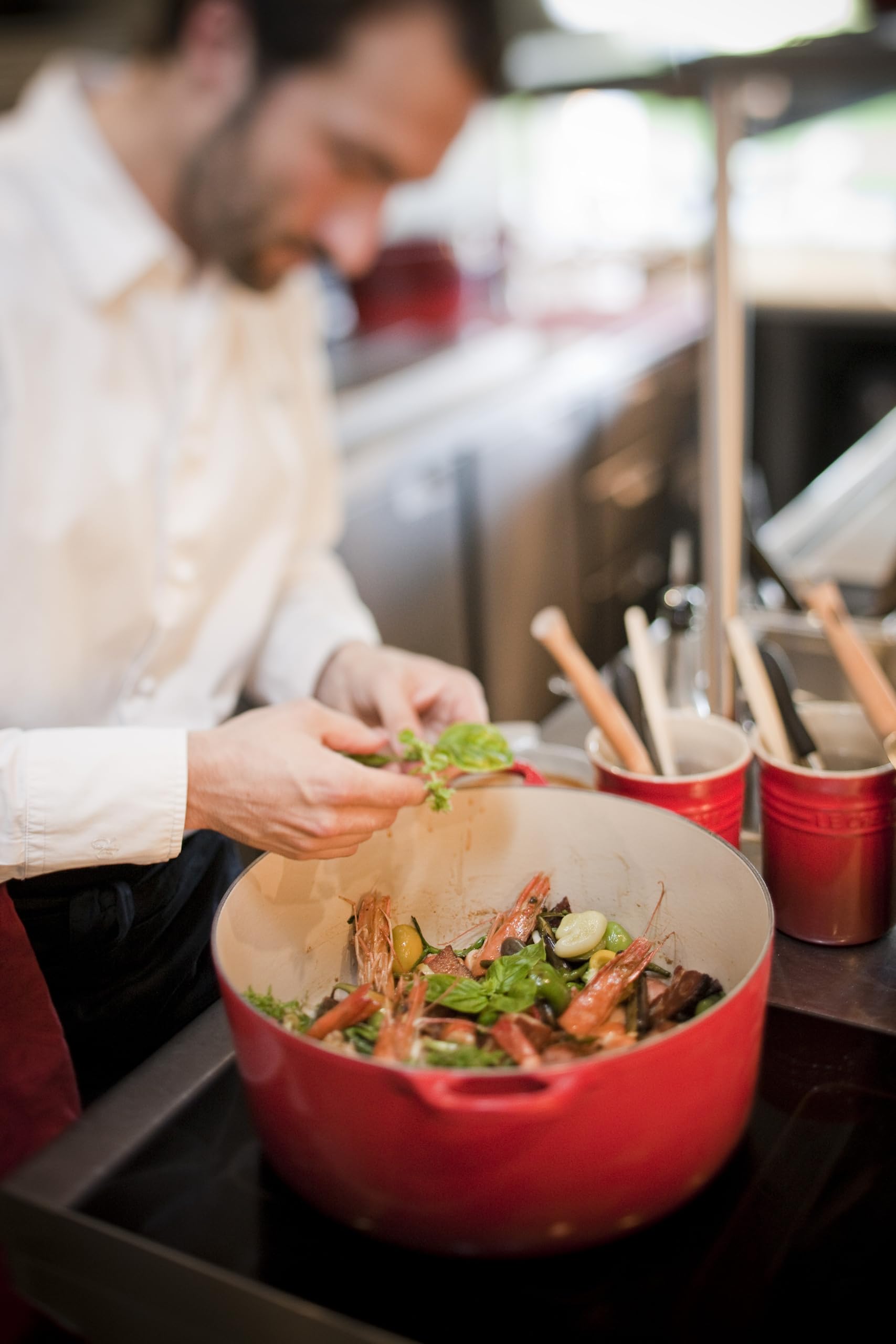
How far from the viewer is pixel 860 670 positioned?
94 cm

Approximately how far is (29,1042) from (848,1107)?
62cm

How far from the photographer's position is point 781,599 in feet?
4.61

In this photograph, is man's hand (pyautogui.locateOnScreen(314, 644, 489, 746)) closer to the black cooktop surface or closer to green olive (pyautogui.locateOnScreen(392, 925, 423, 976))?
green olive (pyautogui.locateOnScreen(392, 925, 423, 976))

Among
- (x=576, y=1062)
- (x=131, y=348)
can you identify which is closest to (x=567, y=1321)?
(x=576, y=1062)

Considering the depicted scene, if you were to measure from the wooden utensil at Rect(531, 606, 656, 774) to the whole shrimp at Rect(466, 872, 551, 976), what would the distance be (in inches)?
4.9

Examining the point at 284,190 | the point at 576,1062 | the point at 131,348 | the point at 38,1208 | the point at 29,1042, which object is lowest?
the point at 29,1042

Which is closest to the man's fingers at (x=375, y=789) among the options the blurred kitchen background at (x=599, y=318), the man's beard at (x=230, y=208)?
the blurred kitchen background at (x=599, y=318)

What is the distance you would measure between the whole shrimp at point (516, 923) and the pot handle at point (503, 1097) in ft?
0.81

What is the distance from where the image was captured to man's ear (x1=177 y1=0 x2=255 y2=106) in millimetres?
1252

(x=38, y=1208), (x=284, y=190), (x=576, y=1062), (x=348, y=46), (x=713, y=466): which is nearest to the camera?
(x=576, y=1062)

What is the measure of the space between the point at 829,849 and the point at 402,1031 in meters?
0.36

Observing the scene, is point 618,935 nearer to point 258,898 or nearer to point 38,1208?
point 258,898

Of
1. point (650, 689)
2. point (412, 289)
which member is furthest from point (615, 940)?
point (412, 289)

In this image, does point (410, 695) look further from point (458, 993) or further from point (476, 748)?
point (458, 993)
